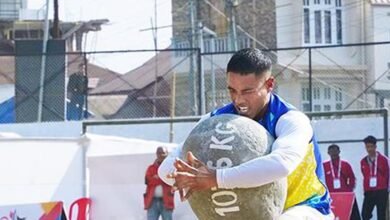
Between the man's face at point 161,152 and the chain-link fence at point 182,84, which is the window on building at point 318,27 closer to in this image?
the chain-link fence at point 182,84

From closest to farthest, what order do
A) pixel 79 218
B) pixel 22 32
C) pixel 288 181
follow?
pixel 288 181
pixel 79 218
pixel 22 32

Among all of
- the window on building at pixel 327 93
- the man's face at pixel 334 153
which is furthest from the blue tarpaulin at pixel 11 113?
the man's face at pixel 334 153

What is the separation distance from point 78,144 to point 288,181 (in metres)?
9.38

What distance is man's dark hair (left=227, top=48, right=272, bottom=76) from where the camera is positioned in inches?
219

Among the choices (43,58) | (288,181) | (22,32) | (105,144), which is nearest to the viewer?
(288,181)

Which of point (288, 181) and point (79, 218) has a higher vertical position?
point (288, 181)

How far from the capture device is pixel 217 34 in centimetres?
4209

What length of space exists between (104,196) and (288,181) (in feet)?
34.2

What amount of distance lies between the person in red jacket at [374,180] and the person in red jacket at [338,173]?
304 mm

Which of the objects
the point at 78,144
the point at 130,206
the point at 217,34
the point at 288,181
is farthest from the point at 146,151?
the point at 217,34

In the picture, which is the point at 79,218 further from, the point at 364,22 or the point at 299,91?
the point at 364,22

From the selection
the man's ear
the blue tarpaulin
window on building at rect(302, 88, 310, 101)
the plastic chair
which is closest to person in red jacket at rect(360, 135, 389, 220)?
the plastic chair

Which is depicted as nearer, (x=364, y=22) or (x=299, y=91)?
(x=299, y=91)

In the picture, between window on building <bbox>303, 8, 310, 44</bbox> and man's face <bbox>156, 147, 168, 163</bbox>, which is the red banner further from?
window on building <bbox>303, 8, 310, 44</bbox>
